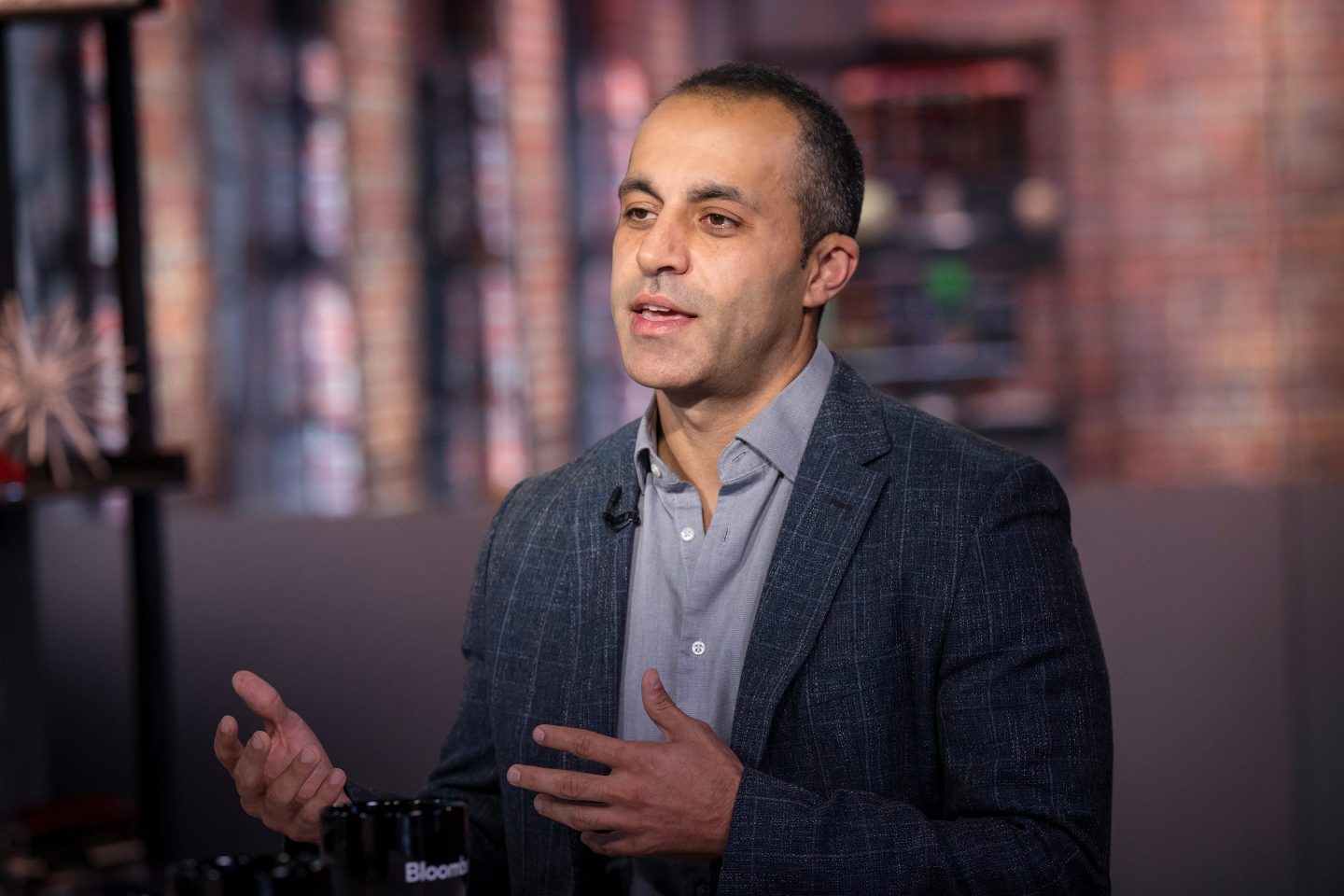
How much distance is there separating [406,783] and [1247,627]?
227cm

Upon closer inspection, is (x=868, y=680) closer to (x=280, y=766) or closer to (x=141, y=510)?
(x=280, y=766)

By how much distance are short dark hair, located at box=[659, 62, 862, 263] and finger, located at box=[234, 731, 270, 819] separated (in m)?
0.77

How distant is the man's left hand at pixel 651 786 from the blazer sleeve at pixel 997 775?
3 centimetres

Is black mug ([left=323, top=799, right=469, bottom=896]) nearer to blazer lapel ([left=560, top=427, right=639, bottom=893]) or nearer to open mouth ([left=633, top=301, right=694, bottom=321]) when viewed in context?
blazer lapel ([left=560, top=427, right=639, bottom=893])

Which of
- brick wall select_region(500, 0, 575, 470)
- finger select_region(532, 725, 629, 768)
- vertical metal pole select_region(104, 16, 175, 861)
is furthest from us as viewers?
brick wall select_region(500, 0, 575, 470)

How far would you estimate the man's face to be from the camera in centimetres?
156

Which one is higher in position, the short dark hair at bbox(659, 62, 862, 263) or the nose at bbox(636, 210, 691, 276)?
the short dark hair at bbox(659, 62, 862, 263)

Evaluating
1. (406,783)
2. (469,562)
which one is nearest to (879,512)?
(469,562)

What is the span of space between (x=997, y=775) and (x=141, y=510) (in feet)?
7.84

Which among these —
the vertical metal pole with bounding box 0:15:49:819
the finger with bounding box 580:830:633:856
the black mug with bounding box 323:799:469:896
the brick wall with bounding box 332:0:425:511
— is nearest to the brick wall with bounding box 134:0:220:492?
the brick wall with bounding box 332:0:425:511

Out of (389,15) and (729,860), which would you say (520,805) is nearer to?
(729,860)

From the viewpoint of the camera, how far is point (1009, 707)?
55.3 inches

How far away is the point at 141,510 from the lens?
3.27 m

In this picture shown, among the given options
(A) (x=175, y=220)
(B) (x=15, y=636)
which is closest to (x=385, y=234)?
(A) (x=175, y=220)
